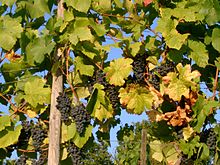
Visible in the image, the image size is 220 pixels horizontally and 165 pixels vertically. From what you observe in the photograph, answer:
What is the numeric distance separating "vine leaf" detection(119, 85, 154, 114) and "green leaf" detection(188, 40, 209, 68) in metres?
0.41

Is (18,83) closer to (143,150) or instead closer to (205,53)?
(143,150)

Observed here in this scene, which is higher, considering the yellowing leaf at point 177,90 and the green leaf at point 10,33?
the green leaf at point 10,33

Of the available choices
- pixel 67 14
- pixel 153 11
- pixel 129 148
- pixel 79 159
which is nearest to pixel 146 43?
pixel 153 11

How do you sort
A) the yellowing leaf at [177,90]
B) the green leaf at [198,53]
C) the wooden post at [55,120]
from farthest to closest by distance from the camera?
the green leaf at [198,53], the yellowing leaf at [177,90], the wooden post at [55,120]

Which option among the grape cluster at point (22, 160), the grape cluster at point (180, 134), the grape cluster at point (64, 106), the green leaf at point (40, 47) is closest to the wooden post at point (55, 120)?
the grape cluster at point (64, 106)

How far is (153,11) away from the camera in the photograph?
3.79m

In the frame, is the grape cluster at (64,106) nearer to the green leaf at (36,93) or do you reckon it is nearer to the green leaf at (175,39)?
the green leaf at (36,93)

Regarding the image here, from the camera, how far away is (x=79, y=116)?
3453 millimetres

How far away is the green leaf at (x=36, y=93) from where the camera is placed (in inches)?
143

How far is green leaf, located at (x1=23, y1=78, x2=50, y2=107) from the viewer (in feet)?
12.0

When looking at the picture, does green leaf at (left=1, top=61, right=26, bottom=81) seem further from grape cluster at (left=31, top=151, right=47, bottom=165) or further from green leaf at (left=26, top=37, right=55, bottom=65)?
grape cluster at (left=31, top=151, right=47, bottom=165)

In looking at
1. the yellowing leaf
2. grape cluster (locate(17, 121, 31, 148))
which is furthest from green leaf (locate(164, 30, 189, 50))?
grape cluster (locate(17, 121, 31, 148))

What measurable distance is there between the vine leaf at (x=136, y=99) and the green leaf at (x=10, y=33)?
0.84m

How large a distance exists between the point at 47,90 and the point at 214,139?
48.9 inches
